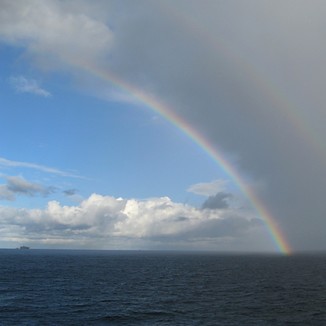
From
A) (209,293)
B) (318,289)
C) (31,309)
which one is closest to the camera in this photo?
(31,309)

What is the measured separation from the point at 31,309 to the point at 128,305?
1425 centimetres

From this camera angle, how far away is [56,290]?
82.4 meters

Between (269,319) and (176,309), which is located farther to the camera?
(176,309)

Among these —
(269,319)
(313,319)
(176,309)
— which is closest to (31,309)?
(176,309)

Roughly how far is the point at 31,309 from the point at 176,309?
20531 mm

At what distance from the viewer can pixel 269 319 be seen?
50625 mm

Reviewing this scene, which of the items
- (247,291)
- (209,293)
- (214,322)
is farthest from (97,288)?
(214,322)

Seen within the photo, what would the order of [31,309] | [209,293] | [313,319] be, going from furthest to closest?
[209,293]
[31,309]
[313,319]

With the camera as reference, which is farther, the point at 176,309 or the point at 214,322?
the point at 176,309

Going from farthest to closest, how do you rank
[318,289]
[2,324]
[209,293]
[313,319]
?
[318,289]
[209,293]
[313,319]
[2,324]

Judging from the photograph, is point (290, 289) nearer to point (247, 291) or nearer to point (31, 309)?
point (247, 291)

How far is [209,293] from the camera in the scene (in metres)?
77.9

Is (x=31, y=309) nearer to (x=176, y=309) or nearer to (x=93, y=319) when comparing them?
(x=93, y=319)

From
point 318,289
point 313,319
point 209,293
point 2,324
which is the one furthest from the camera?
point 318,289
